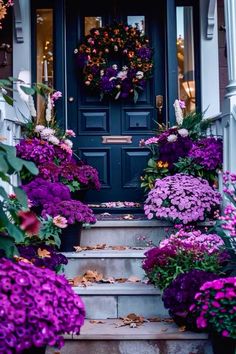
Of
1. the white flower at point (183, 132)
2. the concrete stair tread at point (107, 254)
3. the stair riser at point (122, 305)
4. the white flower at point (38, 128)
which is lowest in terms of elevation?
the stair riser at point (122, 305)

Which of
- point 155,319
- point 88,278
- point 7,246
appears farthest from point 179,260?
point 7,246

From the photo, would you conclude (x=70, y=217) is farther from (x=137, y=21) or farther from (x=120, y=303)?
(x=137, y=21)

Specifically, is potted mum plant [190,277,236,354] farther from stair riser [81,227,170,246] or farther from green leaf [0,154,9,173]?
stair riser [81,227,170,246]

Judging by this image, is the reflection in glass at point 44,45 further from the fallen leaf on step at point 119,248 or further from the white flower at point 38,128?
the fallen leaf on step at point 119,248

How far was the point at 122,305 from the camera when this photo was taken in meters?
3.71

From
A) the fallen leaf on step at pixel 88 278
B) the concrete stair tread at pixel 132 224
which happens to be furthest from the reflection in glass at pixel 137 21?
the fallen leaf on step at pixel 88 278

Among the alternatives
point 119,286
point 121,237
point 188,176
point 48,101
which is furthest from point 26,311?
point 48,101

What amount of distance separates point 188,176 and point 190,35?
1990 millimetres

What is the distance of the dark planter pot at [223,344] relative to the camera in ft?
9.90

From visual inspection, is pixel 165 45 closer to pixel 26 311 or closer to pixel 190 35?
pixel 190 35

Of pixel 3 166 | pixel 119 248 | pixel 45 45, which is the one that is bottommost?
pixel 119 248

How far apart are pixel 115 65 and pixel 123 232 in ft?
6.63

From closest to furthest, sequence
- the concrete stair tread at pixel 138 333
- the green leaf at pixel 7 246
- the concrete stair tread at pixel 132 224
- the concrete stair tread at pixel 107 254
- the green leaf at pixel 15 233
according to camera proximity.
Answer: the green leaf at pixel 15 233 → the green leaf at pixel 7 246 → the concrete stair tread at pixel 138 333 → the concrete stair tread at pixel 107 254 → the concrete stair tread at pixel 132 224

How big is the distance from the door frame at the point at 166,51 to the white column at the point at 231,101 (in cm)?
113
